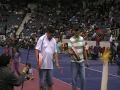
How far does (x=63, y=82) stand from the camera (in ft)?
58.9

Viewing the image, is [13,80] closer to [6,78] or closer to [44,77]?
[6,78]

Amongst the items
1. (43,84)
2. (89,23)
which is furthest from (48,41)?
(89,23)

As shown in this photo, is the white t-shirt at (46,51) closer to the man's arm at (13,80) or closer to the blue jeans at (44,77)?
the blue jeans at (44,77)

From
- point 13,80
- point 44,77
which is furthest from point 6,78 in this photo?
point 44,77

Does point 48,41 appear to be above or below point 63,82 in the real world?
above

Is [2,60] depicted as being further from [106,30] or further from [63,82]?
[106,30]

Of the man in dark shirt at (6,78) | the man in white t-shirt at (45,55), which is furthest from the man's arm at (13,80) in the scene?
the man in white t-shirt at (45,55)

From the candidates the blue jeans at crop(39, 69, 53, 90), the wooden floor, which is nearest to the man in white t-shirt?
the blue jeans at crop(39, 69, 53, 90)

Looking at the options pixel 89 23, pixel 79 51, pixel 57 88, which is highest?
pixel 89 23

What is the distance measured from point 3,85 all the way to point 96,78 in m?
11.2

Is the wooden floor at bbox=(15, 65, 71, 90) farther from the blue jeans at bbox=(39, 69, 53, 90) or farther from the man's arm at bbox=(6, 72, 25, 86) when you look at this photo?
the man's arm at bbox=(6, 72, 25, 86)

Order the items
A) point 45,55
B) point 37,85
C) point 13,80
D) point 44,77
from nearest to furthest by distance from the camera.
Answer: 1. point 13,80
2. point 45,55
3. point 44,77
4. point 37,85

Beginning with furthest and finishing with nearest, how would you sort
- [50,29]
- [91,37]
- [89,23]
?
1. [89,23]
2. [91,37]
3. [50,29]

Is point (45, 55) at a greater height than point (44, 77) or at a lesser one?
greater
